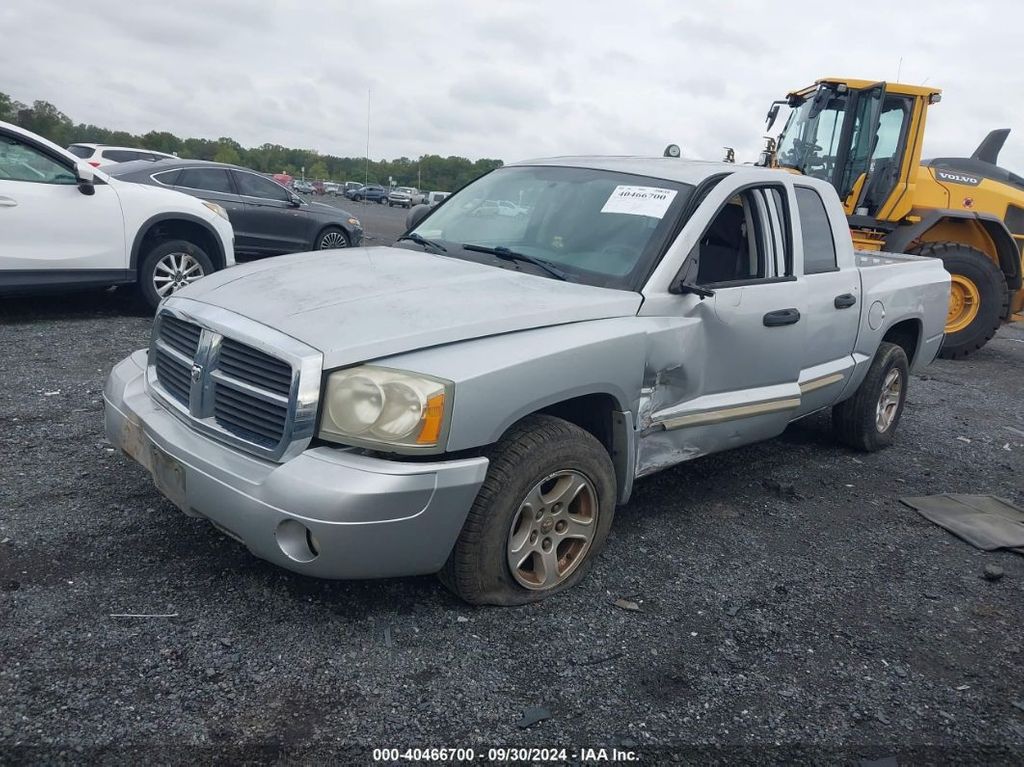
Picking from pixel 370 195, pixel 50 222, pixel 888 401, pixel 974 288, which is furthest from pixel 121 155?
pixel 370 195

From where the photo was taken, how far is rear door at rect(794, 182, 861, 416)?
14.4 feet

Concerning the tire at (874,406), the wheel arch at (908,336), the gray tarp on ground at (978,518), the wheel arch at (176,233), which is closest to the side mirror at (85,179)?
the wheel arch at (176,233)

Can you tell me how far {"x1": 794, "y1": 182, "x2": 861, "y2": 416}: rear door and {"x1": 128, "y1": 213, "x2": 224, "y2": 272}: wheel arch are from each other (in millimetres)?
5644

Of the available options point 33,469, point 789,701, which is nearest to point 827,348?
point 789,701

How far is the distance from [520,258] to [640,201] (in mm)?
625

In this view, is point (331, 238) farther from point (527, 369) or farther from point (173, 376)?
point (527, 369)

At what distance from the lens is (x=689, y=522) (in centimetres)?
407

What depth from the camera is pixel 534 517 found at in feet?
9.96

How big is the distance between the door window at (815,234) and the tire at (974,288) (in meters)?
5.73

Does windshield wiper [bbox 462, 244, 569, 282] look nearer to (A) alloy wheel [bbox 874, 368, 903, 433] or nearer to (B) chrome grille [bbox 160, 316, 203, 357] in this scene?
(B) chrome grille [bbox 160, 316, 203, 357]

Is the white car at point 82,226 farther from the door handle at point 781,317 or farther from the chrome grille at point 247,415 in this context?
the door handle at point 781,317

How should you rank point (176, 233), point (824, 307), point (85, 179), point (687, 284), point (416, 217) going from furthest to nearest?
point (176, 233), point (85, 179), point (416, 217), point (824, 307), point (687, 284)

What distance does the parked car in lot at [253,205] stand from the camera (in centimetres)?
1006

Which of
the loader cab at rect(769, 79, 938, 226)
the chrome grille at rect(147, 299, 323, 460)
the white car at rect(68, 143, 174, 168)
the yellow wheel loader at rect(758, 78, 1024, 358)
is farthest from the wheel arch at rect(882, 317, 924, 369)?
the white car at rect(68, 143, 174, 168)
